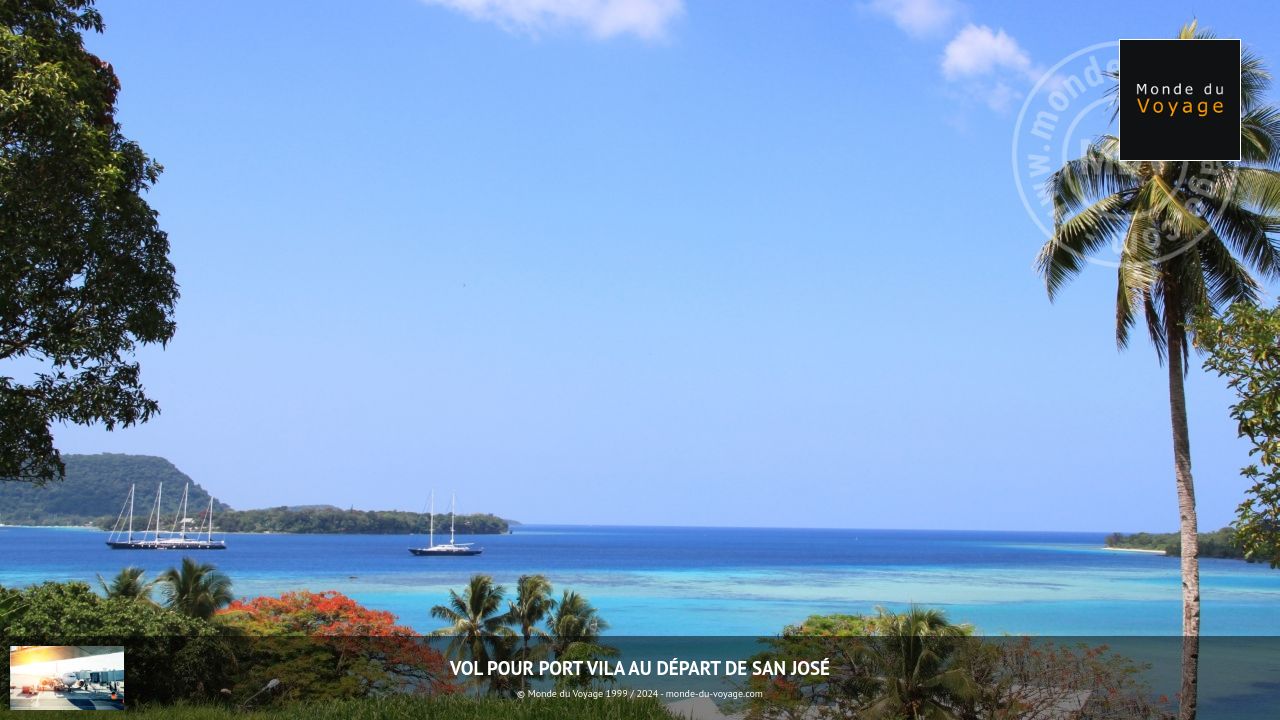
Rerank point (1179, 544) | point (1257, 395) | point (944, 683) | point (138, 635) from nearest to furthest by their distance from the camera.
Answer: point (1257, 395), point (138, 635), point (944, 683), point (1179, 544)

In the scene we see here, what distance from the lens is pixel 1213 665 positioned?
196 ft

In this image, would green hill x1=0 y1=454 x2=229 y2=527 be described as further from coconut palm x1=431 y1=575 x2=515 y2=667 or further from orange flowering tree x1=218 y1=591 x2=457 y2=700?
orange flowering tree x1=218 y1=591 x2=457 y2=700

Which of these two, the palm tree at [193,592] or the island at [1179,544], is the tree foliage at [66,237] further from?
the island at [1179,544]

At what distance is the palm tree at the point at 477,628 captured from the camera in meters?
34.3

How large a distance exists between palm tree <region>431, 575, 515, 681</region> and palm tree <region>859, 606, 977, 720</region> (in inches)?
671

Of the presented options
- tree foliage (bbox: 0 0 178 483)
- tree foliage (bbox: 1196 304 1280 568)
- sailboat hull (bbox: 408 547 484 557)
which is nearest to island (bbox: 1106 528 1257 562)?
tree foliage (bbox: 1196 304 1280 568)

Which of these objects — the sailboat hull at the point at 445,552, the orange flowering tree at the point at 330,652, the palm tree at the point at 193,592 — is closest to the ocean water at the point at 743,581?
the sailboat hull at the point at 445,552

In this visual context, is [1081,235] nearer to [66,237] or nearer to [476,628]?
[66,237]

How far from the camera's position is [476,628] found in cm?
3481

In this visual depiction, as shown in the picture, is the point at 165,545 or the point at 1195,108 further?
the point at 165,545

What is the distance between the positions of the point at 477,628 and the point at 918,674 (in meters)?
19.2

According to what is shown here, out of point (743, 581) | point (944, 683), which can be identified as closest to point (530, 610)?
point (944, 683)

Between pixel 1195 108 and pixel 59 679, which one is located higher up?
pixel 1195 108

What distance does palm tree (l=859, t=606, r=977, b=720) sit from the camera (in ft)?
62.0
